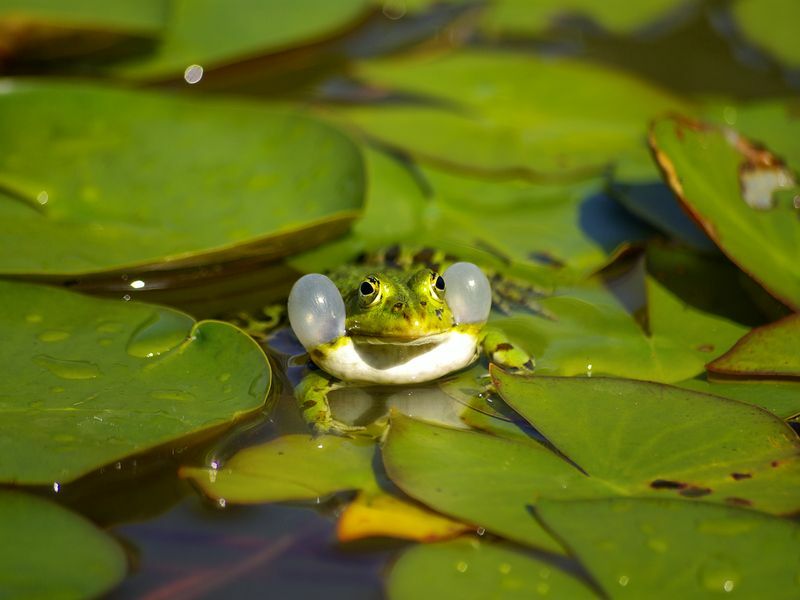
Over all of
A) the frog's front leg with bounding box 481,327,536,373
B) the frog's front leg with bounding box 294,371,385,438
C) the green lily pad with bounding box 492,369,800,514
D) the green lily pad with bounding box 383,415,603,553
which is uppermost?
the green lily pad with bounding box 492,369,800,514

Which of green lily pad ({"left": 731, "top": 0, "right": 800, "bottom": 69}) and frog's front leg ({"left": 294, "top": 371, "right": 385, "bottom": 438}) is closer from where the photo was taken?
frog's front leg ({"left": 294, "top": 371, "right": 385, "bottom": 438})

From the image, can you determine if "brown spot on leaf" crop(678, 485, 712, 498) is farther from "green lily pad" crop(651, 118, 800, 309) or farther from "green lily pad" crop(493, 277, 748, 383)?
"green lily pad" crop(651, 118, 800, 309)

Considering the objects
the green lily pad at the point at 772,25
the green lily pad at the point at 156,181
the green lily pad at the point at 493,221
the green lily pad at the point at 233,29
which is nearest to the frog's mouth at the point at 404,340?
the green lily pad at the point at 156,181

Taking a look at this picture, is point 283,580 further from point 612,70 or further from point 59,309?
point 612,70

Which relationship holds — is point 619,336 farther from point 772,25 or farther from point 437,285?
point 772,25

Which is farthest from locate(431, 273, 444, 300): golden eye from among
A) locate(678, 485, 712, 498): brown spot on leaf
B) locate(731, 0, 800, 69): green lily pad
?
locate(731, 0, 800, 69): green lily pad

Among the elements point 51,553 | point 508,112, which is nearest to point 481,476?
point 51,553

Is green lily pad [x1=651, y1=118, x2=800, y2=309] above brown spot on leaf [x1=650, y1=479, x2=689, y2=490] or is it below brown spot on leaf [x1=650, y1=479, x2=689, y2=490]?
above

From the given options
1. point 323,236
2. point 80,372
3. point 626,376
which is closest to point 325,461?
point 80,372
